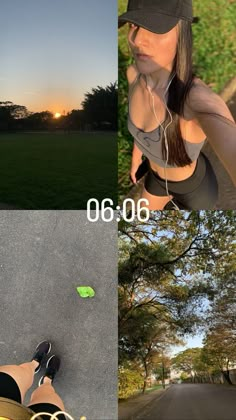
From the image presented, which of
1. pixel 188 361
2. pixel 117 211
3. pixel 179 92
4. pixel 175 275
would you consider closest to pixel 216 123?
pixel 179 92

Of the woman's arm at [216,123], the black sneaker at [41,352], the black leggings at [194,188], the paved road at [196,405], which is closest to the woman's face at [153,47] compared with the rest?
the woman's arm at [216,123]

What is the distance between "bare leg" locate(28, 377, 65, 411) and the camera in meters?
2.16

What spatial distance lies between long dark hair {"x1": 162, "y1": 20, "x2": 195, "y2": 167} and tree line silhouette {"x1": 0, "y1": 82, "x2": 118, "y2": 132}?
449 millimetres

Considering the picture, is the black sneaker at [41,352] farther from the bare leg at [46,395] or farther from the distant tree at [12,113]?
the distant tree at [12,113]

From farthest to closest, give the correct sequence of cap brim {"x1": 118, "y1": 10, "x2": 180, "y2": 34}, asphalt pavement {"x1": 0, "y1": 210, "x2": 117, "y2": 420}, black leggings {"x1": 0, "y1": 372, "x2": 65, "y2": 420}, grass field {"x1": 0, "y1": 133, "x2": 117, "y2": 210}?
grass field {"x1": 0, "y1": 133, "x2": 117, "y2": 210} → asphalt pavement {"x1": 0, "y1": 210, "x2": 117, "y2": 420} → cap brim {"x1": 118, "y1": 10, "x2": 180, "y2": 34} → black leggings {"x1": 0, "y1": 372, "x2": 65, "y2": 420}

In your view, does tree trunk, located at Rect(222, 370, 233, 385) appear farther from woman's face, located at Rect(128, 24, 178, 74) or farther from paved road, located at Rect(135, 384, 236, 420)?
woman's face, located at Rect(128, 24, 178, 74)

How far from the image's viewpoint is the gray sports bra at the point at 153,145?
8.18 ft

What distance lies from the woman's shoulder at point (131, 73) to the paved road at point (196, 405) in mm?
1831

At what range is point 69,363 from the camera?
8.14ft

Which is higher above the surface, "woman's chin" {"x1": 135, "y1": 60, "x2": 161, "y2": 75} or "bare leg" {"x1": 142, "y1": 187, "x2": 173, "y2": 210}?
"woman's chin" {"x1": 135, "y1": 60, "x2": 161, "y2": 75}

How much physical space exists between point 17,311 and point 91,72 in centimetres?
150

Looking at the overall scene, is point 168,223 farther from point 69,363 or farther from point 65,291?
point 69,363

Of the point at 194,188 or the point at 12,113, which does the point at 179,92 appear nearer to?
the point at 194,188

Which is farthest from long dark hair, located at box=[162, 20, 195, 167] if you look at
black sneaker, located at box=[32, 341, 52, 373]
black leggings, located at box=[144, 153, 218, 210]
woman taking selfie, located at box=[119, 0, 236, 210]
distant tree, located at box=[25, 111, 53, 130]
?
black sneaker, located at box=[32, 341, 52, 373]
